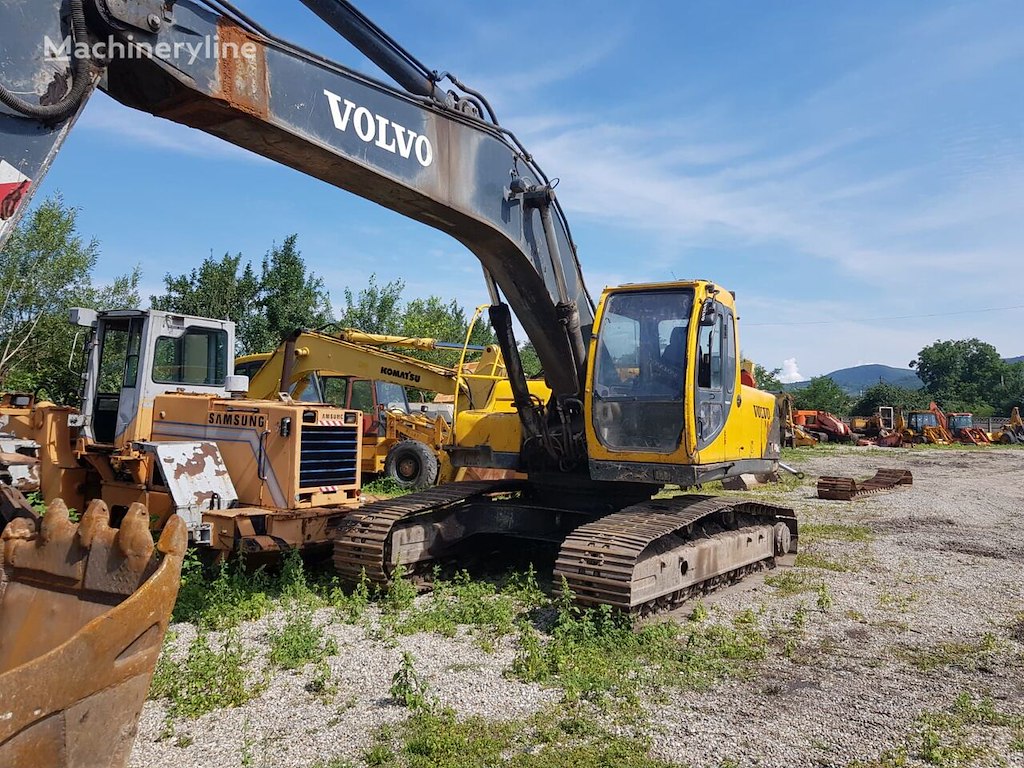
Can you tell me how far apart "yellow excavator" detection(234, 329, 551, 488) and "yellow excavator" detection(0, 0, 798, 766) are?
990mm

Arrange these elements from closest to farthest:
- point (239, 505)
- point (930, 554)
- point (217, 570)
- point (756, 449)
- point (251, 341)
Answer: point (217, 570) → point (239, 505) → point (756, 449) → point (930, 554) → point (251, 341)

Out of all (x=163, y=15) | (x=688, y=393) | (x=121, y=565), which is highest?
(x=163, y=15)

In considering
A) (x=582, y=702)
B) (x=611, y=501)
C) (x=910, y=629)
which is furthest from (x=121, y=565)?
(x=910, y=629)

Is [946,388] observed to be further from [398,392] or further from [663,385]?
[663,385]

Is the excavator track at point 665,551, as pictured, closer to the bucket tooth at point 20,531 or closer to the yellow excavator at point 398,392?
the yellow excavator at point 398,392

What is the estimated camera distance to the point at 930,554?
379 inches

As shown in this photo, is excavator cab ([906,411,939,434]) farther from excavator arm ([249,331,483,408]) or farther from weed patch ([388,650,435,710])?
weed patch ([388,650,435,710])

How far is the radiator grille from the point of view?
7.91m

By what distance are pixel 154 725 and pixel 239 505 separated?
11.9ft

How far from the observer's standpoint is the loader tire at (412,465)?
14367 mm

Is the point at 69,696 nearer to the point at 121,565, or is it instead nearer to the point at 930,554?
the point at 121,565

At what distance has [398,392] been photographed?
1669 cm

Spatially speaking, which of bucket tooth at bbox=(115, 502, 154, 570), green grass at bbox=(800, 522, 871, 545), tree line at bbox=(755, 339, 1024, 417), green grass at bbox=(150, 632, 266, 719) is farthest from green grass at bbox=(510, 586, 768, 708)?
tree line at bbox=(755, 339, 1024, 417)

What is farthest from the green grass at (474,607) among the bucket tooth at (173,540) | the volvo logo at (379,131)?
the volvo logo at (379,131)
